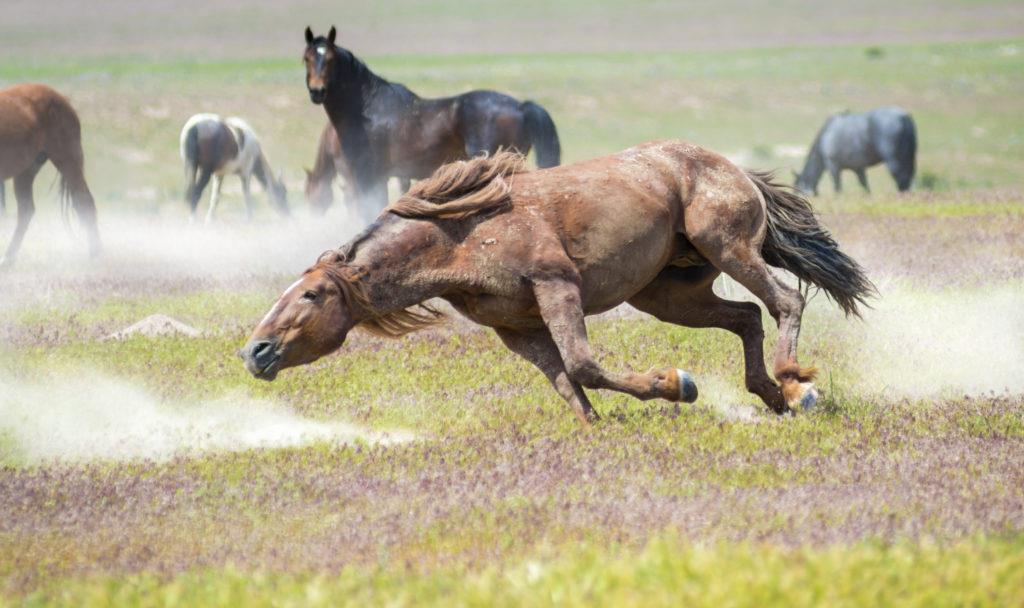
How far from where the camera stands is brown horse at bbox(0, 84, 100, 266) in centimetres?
1906

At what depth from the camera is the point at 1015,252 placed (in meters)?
17.4

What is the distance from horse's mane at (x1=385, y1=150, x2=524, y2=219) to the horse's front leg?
627 millimetres

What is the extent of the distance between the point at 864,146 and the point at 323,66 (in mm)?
18618

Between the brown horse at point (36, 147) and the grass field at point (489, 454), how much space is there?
0.70m

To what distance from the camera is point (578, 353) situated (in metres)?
8.78

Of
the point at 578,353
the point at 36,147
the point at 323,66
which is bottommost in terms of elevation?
the point at 36,147

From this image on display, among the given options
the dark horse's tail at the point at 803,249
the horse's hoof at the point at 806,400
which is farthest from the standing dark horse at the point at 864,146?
the horse's hoof at the point at 806,400

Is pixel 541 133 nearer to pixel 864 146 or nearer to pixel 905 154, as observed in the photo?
pixel 905 154

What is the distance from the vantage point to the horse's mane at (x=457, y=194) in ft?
29.2

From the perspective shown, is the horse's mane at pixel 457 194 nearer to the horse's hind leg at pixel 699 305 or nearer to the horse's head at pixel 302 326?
the horse's head at pixel 302 326

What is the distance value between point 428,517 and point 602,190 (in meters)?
2.91

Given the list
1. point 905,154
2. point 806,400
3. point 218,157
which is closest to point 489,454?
point 806,400

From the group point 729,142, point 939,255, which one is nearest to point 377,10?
point 729,142

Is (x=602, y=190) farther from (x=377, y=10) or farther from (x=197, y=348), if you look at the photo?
(x=377, y=10)
